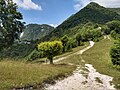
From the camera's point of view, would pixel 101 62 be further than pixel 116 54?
Yes

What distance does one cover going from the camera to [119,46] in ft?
209

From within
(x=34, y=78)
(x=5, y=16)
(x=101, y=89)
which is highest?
(x=5, y=16)

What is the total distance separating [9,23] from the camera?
60969mm

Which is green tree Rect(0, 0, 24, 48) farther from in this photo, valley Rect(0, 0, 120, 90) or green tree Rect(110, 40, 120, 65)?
green tree Rect(110, 40, 120, 65)

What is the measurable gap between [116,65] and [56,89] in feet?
128

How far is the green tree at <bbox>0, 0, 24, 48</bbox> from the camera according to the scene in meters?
60.1

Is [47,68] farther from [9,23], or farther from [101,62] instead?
[101,62]

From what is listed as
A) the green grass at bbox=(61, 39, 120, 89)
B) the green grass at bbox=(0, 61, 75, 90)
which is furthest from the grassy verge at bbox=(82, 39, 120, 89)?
the green grass at bbox=(0, 61, 75, 90)

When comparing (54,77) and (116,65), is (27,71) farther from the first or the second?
(116,65)

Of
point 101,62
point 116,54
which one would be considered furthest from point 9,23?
point 101,62

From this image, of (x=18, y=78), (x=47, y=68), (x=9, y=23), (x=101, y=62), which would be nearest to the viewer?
(x=18, y=78)

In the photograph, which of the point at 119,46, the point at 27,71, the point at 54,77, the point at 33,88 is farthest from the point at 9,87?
the point at 119,46

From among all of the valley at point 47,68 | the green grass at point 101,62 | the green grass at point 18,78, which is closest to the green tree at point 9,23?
the valley at point 47,68

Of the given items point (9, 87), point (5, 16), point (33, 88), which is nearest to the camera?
point (9, 87)
